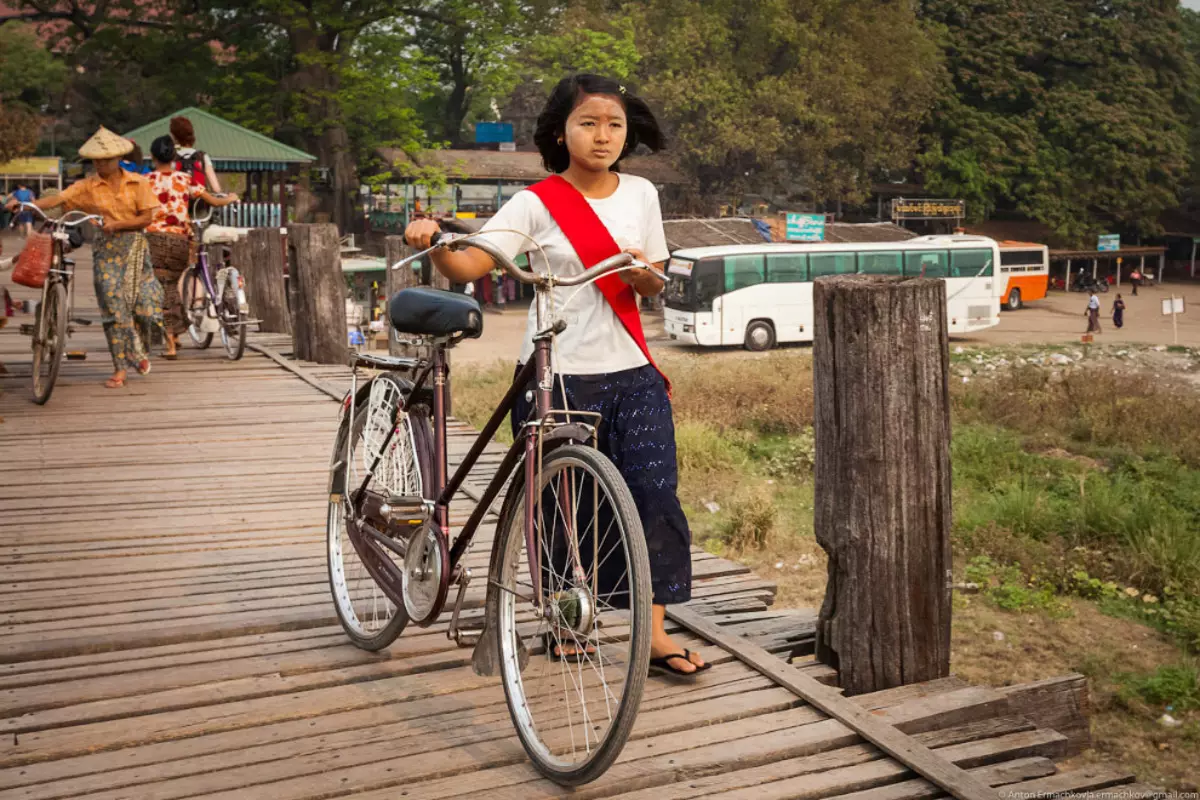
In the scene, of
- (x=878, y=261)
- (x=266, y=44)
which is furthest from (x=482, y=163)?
(x=878, y=261)

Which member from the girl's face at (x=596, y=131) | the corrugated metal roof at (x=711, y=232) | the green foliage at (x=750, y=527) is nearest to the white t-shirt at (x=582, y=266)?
the girl's face at (x=596, y=131)

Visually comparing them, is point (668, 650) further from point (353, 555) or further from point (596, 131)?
point (596, 131)

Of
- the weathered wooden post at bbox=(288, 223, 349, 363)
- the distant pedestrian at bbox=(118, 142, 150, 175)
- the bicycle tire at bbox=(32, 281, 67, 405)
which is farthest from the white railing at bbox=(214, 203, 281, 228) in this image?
the bicycle tire at bbox=(32, 281, 67, 405)

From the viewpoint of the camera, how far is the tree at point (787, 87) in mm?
42250

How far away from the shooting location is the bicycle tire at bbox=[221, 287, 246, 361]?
998 cm

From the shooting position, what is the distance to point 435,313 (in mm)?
3404

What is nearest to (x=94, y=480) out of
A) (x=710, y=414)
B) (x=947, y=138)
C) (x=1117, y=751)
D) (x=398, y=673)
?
(x=398, y=673)

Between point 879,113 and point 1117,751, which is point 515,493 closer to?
point 1117,751

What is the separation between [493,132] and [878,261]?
14088 mm

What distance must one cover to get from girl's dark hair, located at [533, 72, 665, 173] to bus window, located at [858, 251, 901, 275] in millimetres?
33459

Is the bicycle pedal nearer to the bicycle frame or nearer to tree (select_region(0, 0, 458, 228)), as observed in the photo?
the bicycle frame

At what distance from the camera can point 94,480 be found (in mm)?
6328

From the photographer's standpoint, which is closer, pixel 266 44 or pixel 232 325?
pixel 232 325


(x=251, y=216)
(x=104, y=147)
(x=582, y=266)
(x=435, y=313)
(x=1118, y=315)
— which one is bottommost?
(x=1118, y=315)
